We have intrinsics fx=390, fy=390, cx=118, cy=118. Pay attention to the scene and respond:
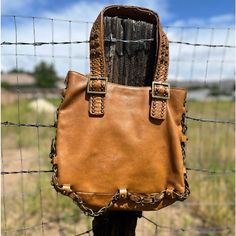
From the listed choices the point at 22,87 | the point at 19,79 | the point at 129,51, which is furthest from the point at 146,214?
the point at 129,51

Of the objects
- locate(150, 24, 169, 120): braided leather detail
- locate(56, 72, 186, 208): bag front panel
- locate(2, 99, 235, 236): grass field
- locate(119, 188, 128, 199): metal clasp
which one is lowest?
locate(2, 99, 235, 236): grass field

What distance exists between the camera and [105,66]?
1.46 m

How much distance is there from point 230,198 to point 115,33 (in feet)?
10.3

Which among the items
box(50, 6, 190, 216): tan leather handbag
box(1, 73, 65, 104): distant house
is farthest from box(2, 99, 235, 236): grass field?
box(50, 6, 190, 216): tan leather handbag

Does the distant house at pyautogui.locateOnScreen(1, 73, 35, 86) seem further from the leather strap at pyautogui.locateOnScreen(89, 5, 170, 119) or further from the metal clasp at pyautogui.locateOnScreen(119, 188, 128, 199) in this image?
the metal clasp at pyautogui.locateOnScreen(119, 188, 128, 199)

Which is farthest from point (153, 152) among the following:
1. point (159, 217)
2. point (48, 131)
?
point (48, 131)

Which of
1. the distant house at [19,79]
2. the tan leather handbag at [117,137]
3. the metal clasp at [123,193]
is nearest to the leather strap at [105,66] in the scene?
the tan leather handbag at [117,137]

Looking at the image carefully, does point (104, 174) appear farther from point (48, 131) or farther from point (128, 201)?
point (48, 131)

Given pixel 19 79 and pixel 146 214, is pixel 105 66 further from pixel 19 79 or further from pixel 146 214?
pixel 146 214

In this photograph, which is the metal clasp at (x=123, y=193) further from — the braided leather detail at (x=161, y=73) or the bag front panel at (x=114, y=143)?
the braided leather detail at (x=161, y=73)

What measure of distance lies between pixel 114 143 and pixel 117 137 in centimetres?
3

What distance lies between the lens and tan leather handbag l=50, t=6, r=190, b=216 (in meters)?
1.47

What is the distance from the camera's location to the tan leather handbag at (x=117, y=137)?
147 cm

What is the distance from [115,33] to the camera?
60.0 inches
